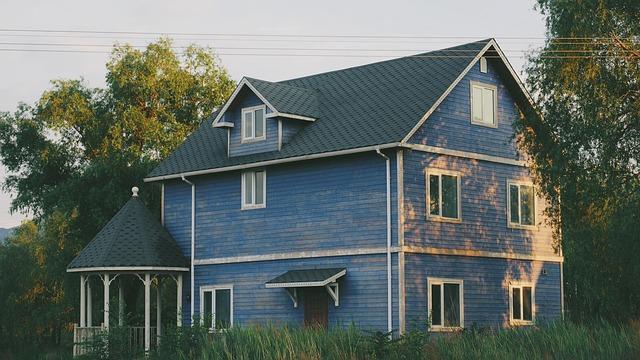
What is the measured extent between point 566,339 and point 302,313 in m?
12.1

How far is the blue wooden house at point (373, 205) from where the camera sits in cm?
3169

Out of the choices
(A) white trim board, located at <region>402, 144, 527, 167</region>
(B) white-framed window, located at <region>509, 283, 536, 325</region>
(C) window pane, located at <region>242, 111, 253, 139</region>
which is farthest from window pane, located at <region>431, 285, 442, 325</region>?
(C) window pane, located at <region>242, 111, 253, 139</region>

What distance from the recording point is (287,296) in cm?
3391

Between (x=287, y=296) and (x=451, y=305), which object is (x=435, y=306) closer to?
(x=451, y=305)

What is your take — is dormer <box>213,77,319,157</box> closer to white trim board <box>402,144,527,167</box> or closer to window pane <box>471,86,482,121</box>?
white trim board <box>402,144,527,167</box>

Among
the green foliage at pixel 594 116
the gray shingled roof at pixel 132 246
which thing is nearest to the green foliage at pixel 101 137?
the gray shingled roof at pixel 132 246

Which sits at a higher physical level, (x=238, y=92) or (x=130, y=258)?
(x=238, y=92)

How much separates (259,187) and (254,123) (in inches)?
84.2

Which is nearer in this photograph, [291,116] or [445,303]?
[445,303]

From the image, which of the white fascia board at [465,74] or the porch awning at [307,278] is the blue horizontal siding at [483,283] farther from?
the white fascia board at [465,74]

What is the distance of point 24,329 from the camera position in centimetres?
6156

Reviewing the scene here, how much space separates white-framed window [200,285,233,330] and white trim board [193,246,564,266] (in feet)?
2.80

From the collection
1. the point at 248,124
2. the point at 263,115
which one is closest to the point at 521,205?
the point at 263,115

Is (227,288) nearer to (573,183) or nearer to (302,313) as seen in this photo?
(302,313)
